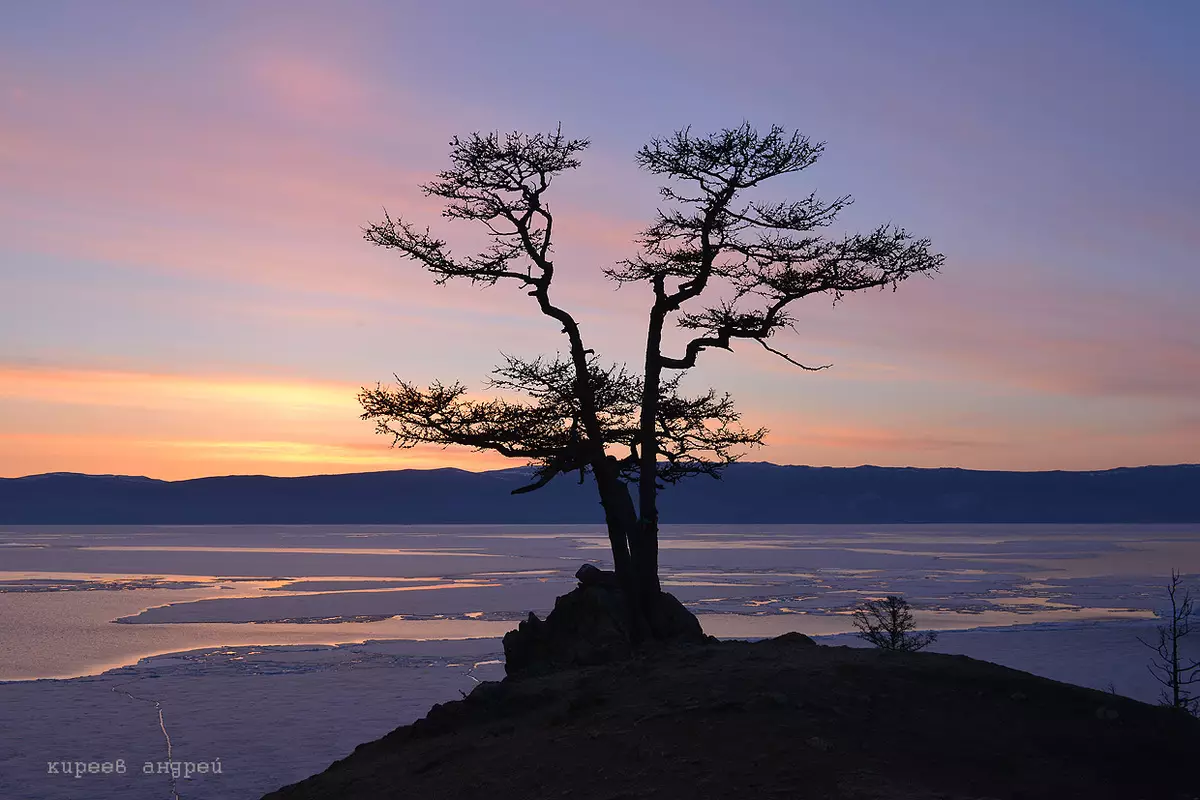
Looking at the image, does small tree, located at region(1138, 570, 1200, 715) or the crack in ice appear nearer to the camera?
small tree, located at region(1138, 570, 1200, 715)

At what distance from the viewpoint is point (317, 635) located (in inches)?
1597

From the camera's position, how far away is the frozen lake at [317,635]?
22234 mm

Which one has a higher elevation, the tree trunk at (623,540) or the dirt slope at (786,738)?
the tree trunk at (623,540)

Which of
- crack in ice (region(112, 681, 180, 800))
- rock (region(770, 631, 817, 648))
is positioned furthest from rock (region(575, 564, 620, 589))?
crack in ice (region(112, 681, 180, 800))

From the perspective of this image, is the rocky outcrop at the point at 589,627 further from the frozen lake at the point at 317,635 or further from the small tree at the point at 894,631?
the small tree at the point at 894,631

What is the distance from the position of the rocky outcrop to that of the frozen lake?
3.95 metres

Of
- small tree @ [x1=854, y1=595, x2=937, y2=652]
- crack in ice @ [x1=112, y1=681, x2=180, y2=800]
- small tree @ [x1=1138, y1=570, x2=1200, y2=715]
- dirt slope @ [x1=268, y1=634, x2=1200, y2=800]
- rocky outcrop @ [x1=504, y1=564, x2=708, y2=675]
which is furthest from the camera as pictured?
small tree @ [x1=854, y1=595, x2=937, y2=652]

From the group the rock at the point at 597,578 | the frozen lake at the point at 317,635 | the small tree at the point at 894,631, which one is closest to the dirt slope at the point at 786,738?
the small tree at the point at 894,631

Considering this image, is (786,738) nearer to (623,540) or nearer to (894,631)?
(623,540)

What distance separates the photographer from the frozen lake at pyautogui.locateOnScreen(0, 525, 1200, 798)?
2223 centimetres

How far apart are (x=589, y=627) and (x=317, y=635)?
21.9 meters

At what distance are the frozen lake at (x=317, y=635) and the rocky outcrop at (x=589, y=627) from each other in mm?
3947

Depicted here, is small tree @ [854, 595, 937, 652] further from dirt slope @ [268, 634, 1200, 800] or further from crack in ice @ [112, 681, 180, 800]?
crack in ice @ [112, 681, 180, 800]

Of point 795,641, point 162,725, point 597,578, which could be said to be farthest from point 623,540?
point 162,725
